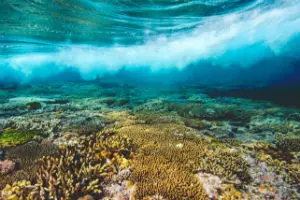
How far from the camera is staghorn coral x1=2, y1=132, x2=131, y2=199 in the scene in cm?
356

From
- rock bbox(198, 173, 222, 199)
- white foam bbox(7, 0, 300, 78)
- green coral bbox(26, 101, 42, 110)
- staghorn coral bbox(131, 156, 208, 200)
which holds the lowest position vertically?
rock bbox(198, 173, 222, 199)

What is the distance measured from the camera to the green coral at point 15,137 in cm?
566

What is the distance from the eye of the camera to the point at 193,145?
554 centimetres

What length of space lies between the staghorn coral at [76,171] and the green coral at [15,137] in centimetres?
190

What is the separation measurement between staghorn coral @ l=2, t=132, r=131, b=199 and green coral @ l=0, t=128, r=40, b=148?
190 cm

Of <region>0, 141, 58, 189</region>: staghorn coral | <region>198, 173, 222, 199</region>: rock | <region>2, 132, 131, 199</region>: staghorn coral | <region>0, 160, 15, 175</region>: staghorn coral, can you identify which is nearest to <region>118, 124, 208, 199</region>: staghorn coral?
<region>198, 173, 222, 199</region>: rock

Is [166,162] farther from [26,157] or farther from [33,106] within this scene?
[33,106]

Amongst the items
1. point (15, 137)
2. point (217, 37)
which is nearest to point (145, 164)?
point (15, 137)

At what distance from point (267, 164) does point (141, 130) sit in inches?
161

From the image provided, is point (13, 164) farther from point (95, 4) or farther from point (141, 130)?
point (95, 4)

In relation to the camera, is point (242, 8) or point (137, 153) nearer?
point (137, 153)

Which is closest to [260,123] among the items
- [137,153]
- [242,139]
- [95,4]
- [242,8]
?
[242,139]

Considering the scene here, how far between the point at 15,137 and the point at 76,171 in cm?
363

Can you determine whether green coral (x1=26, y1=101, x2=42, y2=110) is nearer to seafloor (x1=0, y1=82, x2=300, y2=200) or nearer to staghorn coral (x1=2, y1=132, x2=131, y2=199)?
seafloor (x1=0, y1=82, x2=300, y2=200)
